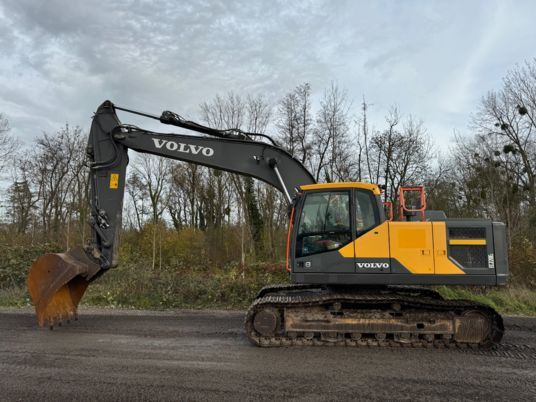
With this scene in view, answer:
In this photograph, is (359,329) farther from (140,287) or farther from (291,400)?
(140,287)

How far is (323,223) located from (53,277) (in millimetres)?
4708

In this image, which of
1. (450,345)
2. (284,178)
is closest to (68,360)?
(284,178)

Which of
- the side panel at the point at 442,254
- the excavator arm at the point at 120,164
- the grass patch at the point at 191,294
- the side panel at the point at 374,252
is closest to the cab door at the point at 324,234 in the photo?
the side panel at the point at 374,252

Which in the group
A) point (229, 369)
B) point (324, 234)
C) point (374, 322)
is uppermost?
point (324, 234)

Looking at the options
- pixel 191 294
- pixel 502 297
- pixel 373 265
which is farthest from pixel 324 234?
pixel 502 297

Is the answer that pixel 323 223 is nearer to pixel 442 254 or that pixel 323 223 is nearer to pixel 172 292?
pixel 442 254

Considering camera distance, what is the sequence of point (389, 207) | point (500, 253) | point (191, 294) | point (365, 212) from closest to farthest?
point (500, 253) → point (365, 212) → point (389, 207) → point (191, 294)

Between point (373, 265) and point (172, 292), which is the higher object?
point (373, 265)

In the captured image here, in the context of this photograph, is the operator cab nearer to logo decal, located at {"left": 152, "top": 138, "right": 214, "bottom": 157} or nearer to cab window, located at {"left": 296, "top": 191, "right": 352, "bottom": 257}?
cab window, located at {"left": 296, "top": 191, "right": 352, "bottom": 257}

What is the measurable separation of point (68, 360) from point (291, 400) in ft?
10.9

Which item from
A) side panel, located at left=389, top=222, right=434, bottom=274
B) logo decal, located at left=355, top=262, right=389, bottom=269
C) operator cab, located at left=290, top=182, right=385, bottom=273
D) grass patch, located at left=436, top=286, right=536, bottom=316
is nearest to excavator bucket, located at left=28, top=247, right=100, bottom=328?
operator cab, located at left=290, top=182, right=385, bottom=273

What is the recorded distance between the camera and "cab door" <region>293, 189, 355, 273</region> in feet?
21.7

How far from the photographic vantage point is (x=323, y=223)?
6773mm

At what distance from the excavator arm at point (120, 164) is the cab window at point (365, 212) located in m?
1.27
